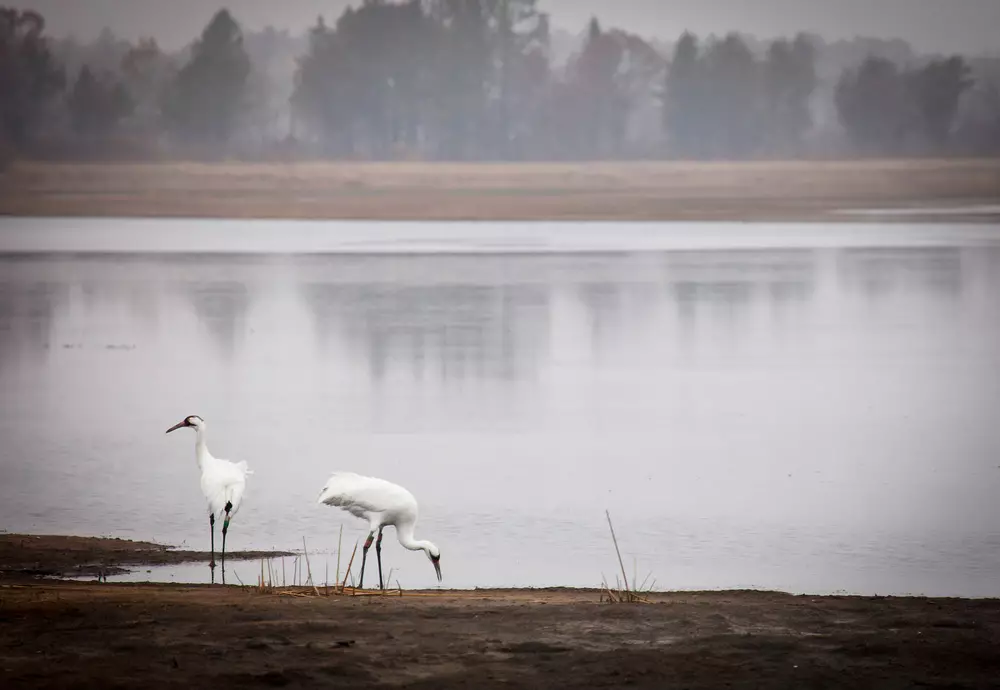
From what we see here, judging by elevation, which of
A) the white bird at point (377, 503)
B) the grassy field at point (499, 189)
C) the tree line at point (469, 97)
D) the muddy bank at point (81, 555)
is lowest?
the muddy bank at point (81, 555)

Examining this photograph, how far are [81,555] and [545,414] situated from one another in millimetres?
8373

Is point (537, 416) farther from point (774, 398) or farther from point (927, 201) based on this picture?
point (927, 201)

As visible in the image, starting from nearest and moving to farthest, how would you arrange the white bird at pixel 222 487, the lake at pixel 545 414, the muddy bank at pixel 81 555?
1. the muddy bank at pixel 81 555
2. the white bird at pixel 222 487
3. the lake at pixel 545 414

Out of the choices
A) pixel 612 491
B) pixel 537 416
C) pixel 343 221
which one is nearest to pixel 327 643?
pixel 612 491

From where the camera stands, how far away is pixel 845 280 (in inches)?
1437

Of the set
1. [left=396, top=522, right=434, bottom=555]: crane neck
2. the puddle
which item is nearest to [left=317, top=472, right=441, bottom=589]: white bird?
[left=396, top=522, right=434, bottom=555]: crane neck

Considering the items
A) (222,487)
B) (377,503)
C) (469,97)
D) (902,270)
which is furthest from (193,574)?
(469,97)

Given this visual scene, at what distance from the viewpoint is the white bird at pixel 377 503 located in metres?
8.74

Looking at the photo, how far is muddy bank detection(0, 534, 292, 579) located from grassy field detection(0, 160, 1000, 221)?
6773 centimetres

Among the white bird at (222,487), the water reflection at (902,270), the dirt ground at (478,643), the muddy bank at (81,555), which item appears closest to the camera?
the dirt ground at (478,643)

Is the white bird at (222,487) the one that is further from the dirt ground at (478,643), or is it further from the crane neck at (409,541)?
the dirt ground at (478,643)

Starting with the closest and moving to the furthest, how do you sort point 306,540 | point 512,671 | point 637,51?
point 512,671, point 306,540, point 637,51

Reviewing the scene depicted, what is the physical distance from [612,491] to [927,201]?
7657 centimetres

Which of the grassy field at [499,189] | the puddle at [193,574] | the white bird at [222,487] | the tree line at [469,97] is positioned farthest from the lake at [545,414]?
the tree line at [469,97]
